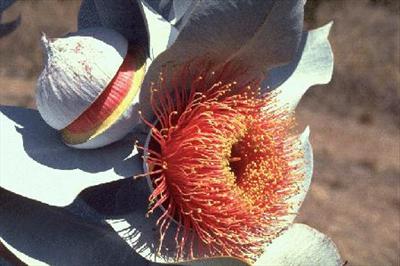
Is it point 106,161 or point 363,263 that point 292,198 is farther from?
point 363,263

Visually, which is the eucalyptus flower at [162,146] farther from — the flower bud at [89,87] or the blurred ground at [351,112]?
the blurred ground at [351,112]

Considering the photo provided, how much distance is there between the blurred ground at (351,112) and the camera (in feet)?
6.46

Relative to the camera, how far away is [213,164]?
0.62 metres

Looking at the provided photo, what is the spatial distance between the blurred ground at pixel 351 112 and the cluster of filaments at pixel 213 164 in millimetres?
1323

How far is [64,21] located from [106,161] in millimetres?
1751

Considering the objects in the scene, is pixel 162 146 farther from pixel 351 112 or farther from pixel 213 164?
pixel 351 112

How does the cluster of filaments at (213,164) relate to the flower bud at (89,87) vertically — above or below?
below

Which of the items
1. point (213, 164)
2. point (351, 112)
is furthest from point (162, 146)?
point (351, 112)

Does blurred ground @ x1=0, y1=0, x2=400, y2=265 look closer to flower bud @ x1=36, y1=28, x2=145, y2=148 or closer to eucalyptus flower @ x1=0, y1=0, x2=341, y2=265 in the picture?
eucalyptus flower @ x1=0, y1=0, x2=341, y2=265

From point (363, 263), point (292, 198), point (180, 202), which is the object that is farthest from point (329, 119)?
point (180, 202)

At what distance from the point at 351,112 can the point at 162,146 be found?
5.36ft

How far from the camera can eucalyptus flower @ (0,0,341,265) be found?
57cm

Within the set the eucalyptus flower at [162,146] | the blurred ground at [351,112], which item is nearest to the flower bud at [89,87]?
Result: the eucalyptus flower at [162,146]

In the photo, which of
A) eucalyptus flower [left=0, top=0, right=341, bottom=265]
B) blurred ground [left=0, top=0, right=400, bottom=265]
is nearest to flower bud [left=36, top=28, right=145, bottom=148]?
eucalyptus flower [left=0, top=0, right=341, bottom=265]
